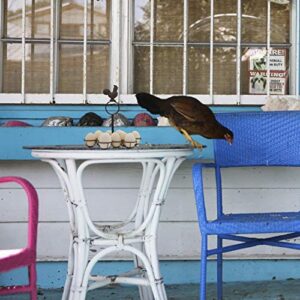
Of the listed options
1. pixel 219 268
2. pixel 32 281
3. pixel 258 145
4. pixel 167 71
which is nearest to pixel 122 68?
pixel 167 71

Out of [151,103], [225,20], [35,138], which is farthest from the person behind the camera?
[225,20]

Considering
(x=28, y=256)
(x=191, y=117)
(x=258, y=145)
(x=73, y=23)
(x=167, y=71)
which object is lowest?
(x=28, y=256)

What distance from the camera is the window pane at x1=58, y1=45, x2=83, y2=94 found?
13.3ft

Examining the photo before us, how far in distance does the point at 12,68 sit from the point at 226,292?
5.56ft

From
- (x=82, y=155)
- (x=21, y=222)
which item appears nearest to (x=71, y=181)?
(x=82, y=155)

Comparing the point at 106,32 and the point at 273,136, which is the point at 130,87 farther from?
the point at 273,136

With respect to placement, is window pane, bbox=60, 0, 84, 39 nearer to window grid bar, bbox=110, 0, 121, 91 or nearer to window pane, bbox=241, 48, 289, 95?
window grid bar, bbox=110, 0, 121, 91

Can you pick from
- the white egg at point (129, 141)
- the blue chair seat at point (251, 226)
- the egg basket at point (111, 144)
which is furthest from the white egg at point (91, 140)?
the blue chair seat at point (251, 226)

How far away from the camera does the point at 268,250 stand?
13.1 feet

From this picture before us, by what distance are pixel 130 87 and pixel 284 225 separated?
1.50 meters

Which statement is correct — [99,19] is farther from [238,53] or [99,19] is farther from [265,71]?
[265,71]

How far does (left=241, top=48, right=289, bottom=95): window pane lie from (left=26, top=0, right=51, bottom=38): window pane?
3.72 ft

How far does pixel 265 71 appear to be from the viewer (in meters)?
4.17

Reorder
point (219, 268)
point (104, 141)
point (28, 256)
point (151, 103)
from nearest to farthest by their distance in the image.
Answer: point (28, 256)
point (104, 141)
point (151, 103)
point (219, 268)
